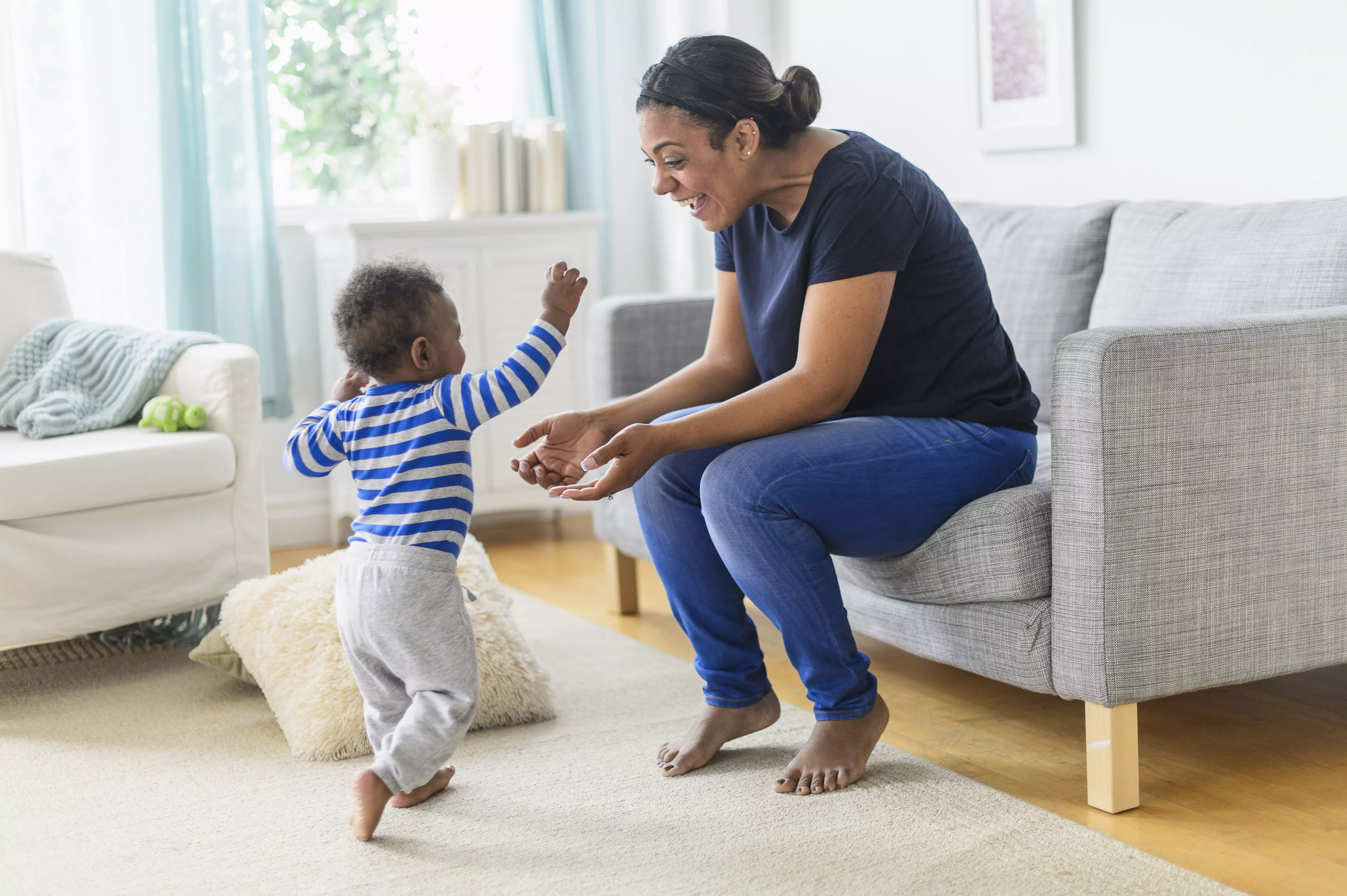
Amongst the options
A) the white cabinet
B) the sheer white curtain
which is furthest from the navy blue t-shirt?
the sheer white curtain

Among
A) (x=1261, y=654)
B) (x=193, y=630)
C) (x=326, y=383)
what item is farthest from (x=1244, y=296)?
(x=326, y=383)

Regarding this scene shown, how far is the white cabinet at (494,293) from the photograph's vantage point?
352 centimetres

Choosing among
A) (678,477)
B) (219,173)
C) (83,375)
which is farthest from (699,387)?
(219,173)

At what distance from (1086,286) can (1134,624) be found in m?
0.93

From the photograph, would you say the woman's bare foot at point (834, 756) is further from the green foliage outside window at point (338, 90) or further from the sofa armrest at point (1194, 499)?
the green foliage outside window at point (338, 90)

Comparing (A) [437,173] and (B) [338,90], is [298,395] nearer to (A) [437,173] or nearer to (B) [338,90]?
(A) [437,173]

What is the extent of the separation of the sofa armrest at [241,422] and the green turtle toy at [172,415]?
2 cm

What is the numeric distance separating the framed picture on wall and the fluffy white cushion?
1523 mm

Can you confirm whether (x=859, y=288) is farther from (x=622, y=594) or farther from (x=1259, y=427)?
(x=622, y=594)

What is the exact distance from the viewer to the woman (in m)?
1.69

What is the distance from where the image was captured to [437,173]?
3607 mm

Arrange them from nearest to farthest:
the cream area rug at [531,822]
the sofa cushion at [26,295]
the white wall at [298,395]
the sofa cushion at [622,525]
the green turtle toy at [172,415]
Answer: the cream area rug at [531,822] < the green turtle toy at [172,415] < the sofa cushion at [622,525] < the sofa cushion at [26,295] < the white wall at [298,395]

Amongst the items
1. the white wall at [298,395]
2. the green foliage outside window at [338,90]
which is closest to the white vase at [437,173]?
the green foliage outside window at [338,90]

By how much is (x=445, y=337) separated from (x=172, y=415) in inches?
40.8
